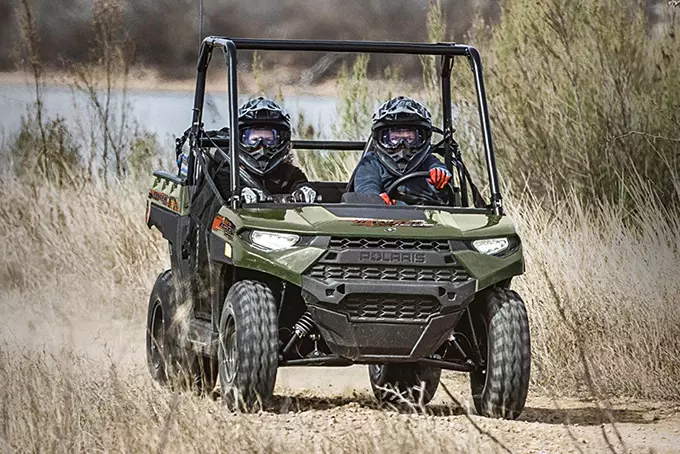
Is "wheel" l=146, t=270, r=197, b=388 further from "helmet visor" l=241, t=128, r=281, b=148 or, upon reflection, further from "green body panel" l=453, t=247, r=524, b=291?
"green body panel" l=453, t=247, r=524, b=291

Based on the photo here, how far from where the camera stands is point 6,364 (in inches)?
315

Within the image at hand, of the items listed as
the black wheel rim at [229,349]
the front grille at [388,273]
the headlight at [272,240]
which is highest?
the headlight at [272,240]

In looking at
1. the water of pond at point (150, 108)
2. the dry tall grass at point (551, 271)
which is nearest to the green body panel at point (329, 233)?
the dry tall grass at point (551, 271)

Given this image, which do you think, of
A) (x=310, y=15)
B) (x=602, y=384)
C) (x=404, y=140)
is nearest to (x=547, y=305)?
(x=602, y=384)

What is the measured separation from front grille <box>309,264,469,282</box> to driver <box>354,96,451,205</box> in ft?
3.46

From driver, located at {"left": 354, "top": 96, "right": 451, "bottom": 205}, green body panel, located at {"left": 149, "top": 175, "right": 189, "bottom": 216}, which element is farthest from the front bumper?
green body panel, located at {"left": 149, "top": 175, "right": 189, "bottom": 216}

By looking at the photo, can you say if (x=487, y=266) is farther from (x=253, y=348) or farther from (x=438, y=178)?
(x=253, y=348)

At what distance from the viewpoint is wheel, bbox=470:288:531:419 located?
753cm

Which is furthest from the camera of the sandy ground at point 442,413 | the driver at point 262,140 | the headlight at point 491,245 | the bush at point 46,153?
the bush at point 46,153

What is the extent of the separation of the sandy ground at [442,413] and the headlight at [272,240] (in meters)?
0.75

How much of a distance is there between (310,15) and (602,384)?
15801mm

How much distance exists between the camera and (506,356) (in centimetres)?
753

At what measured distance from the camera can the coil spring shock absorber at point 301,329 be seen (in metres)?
7.57

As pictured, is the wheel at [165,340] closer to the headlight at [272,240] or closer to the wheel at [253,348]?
the wheel at [253,348]
